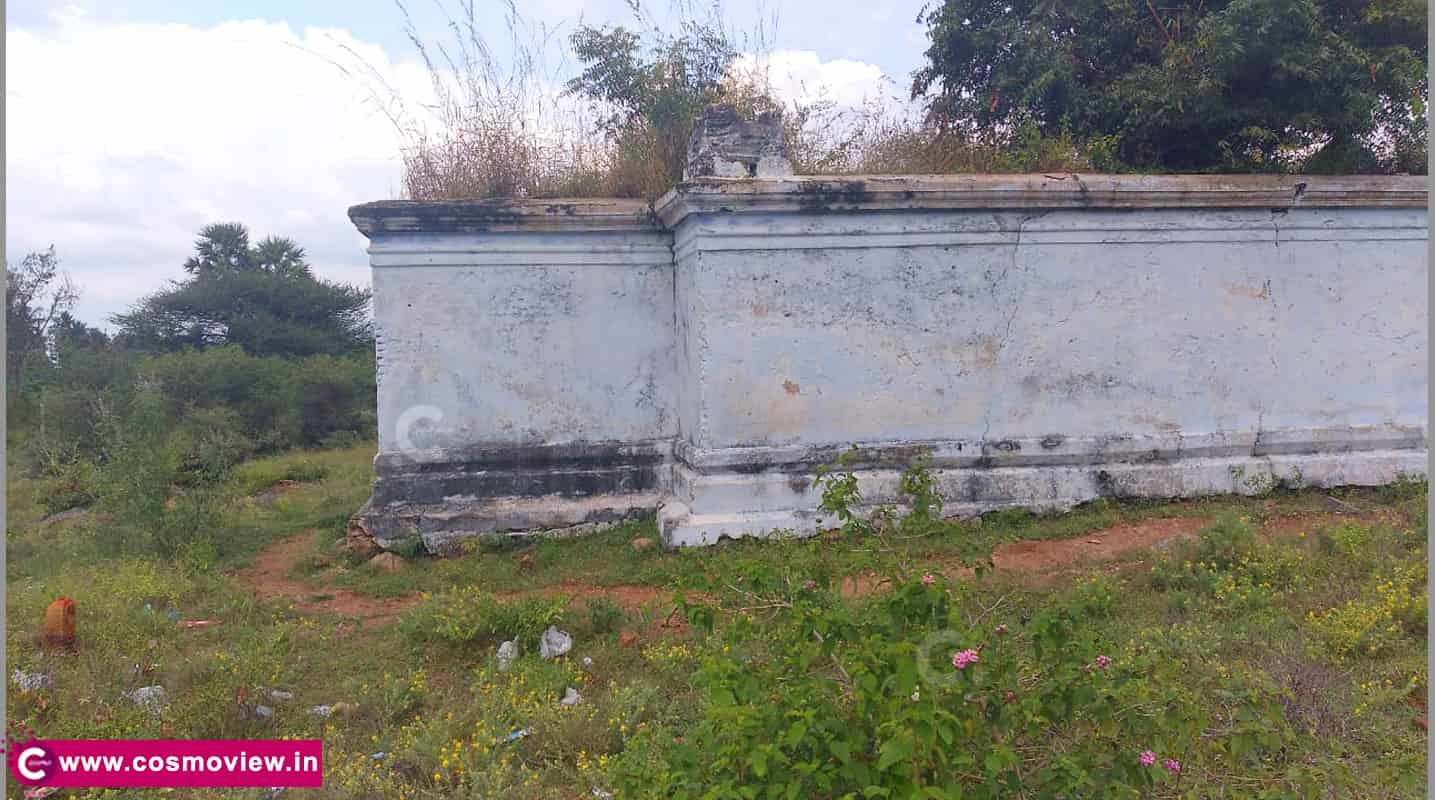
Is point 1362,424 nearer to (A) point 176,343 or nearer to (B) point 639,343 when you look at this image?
(B) point 639,343

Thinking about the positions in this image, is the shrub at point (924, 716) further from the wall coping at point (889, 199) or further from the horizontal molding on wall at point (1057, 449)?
the wall coping at point (889, 199)

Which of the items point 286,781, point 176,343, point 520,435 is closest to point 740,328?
point 520,435

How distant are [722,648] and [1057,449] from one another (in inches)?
134

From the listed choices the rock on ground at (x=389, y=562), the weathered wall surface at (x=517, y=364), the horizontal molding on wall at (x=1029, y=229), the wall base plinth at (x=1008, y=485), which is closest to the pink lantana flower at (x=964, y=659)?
the wall base plinth at (x=1008, y=485)

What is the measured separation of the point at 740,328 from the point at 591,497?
60.6 inches

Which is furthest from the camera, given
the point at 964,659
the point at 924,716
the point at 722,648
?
the point at 722,648

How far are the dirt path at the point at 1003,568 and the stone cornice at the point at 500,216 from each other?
2239mm

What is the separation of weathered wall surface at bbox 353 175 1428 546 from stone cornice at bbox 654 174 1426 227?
0.02m

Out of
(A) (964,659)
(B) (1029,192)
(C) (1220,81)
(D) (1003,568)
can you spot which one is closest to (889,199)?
(B) (1029,192)

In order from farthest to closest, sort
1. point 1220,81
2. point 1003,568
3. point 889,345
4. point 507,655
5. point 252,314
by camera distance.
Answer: point 252,314, point 1220,81, point 889,345, point 1003,568, point 507,655

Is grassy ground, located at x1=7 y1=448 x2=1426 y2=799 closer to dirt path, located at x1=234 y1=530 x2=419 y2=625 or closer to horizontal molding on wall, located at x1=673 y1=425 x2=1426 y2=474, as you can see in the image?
dirt path, located at x1=234 y1=530 x2=419 y2=625

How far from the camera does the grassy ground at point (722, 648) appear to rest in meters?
2.29

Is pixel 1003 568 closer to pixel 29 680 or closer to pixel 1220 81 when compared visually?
pixel 1220 81

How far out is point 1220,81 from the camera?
20.1ft
